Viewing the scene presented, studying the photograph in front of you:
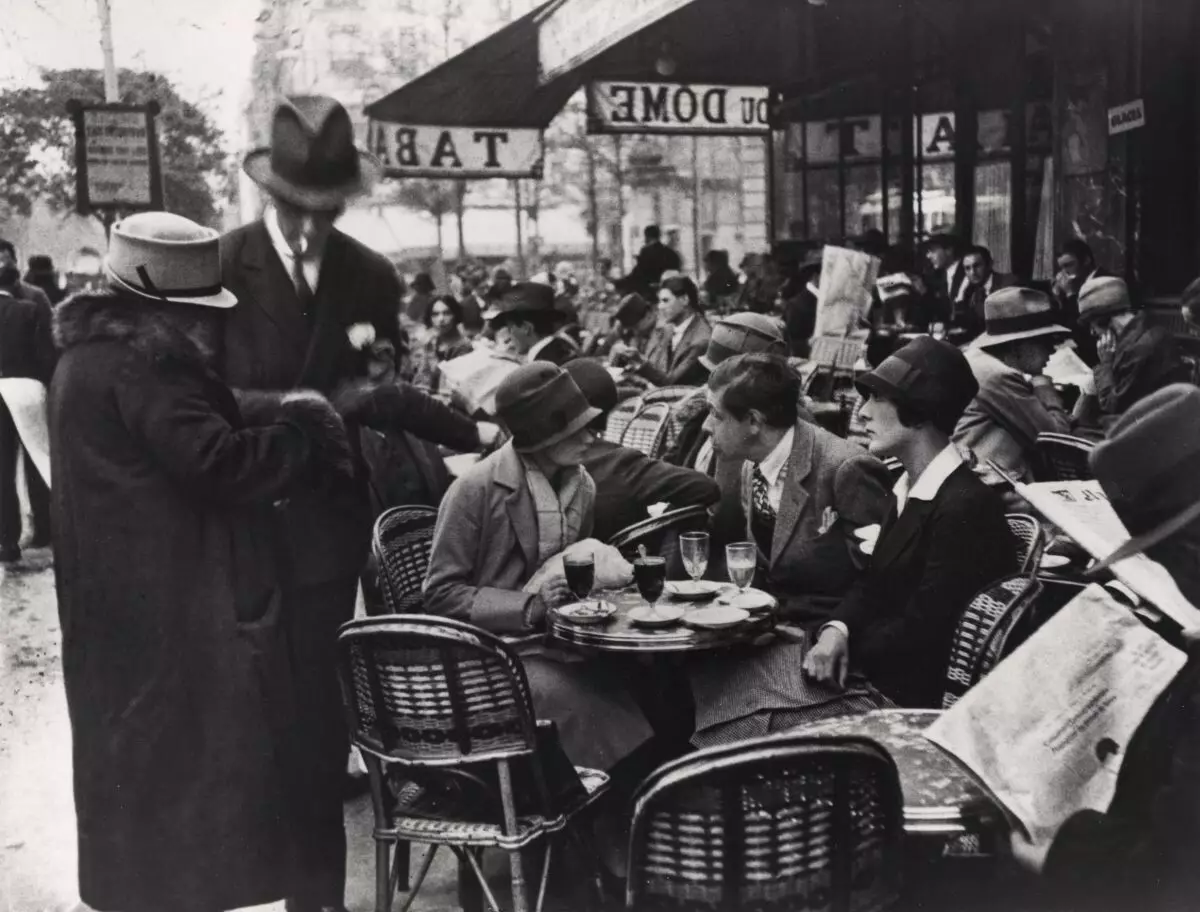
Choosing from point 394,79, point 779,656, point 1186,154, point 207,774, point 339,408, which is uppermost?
point 394,79

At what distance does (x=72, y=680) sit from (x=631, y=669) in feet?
5.38

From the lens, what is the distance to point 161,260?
3334 mm

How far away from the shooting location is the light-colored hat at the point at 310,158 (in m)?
4.38

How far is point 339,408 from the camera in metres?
4.29

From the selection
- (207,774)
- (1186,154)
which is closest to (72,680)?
(207,774)

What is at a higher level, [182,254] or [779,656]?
[182,254]

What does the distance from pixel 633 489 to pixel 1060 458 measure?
2.08m

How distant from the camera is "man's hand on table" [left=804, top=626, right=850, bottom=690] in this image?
11.4ft

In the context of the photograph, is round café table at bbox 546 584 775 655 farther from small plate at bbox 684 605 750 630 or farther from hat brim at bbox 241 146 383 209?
hat brim at bbox 241 146 383 209

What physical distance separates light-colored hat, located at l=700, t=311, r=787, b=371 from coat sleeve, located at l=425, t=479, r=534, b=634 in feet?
9.38

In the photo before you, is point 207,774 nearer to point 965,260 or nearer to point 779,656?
point 779,656

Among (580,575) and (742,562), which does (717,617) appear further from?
(580,575)

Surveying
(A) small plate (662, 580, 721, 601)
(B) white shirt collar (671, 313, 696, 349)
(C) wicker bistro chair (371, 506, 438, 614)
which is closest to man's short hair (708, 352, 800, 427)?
(A) small plate (662, 580, 721, 601)

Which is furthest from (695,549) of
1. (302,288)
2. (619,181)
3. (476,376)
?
(619,181)
